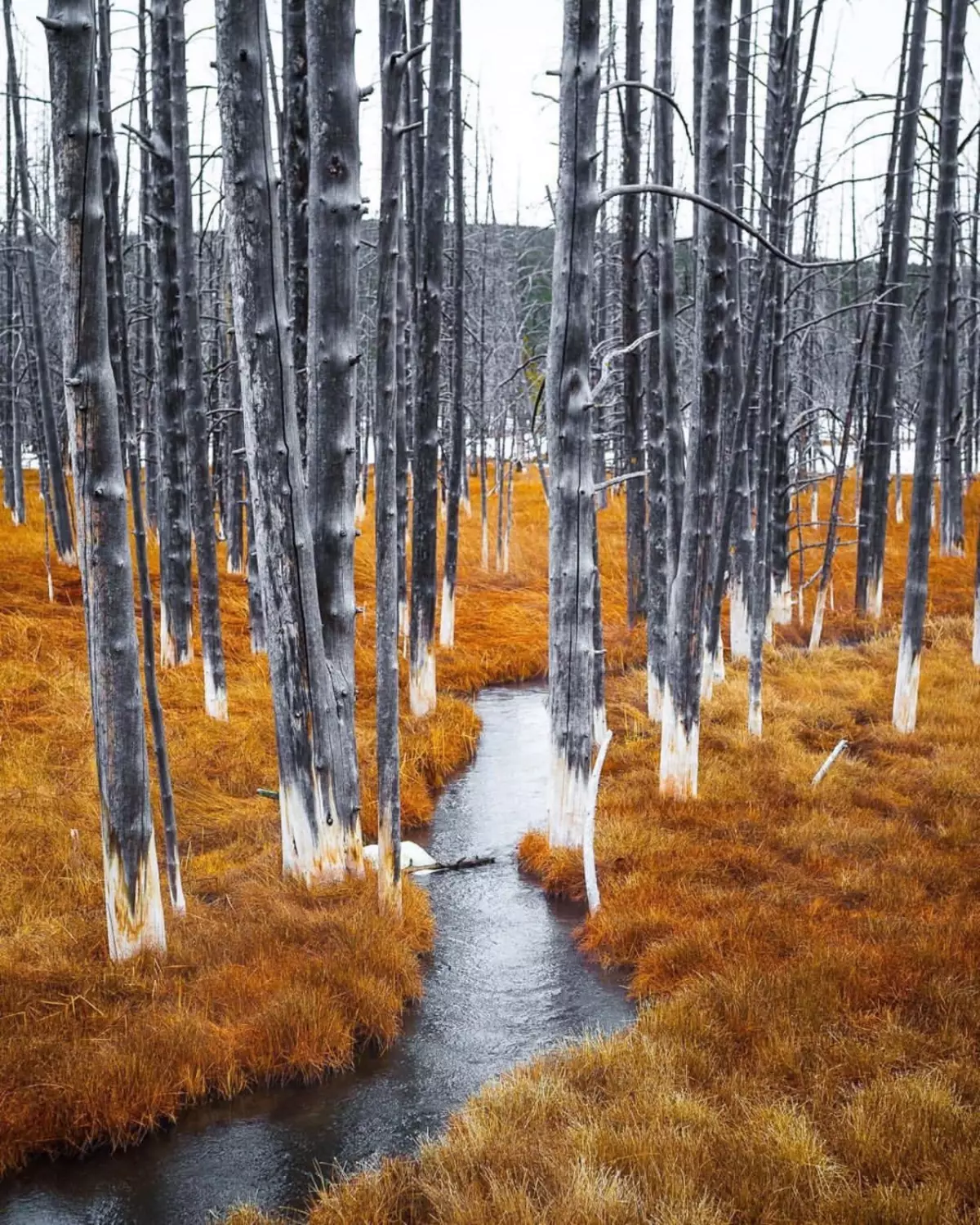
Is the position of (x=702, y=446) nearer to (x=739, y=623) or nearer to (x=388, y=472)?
(x=388, y=472)

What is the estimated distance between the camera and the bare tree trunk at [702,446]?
7695 mm

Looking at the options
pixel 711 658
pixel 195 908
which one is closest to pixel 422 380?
pixel 711 658

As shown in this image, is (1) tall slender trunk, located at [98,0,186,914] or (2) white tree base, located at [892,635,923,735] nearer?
(1) tall slender trunk, located at [98,0,186,914]

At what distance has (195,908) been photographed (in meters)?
6.16

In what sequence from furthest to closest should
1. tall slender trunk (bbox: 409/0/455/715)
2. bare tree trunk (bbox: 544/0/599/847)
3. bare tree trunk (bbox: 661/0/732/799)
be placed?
tall slender trunk (bbox: 409/0/455/715) < bare tree trunk (bbox: 661/0/732/799) < bare tree trunk (bbox: 544/0/599/847)

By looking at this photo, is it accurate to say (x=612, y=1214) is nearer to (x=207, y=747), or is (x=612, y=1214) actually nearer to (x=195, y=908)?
(x=195, y=908)

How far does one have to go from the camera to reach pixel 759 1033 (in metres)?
4.71

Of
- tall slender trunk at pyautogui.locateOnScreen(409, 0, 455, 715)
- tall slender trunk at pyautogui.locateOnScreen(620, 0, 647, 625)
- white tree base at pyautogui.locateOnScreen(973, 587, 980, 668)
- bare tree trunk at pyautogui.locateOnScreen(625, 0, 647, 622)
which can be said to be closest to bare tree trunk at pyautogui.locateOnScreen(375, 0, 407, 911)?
bare tree trunk at pyautogui.locateOnScreen(625, 0, 647, 622)

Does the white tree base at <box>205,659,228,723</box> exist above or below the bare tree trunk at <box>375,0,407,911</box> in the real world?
below

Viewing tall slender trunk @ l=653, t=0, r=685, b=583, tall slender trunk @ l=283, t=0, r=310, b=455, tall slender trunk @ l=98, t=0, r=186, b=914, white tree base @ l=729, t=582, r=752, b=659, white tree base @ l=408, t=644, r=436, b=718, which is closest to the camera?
tall slender trunk @ l=98, t=0, r=186, b=914

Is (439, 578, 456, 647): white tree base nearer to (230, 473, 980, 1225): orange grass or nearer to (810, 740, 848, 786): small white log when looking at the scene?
(230, 473, 980, 1225): orange grass

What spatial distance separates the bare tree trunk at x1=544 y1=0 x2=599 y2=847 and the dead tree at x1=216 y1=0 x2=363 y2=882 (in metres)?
1.88

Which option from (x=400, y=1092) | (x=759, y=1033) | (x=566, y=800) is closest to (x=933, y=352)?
(x=566, y=800)

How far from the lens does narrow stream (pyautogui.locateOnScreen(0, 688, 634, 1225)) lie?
407 centimetres
